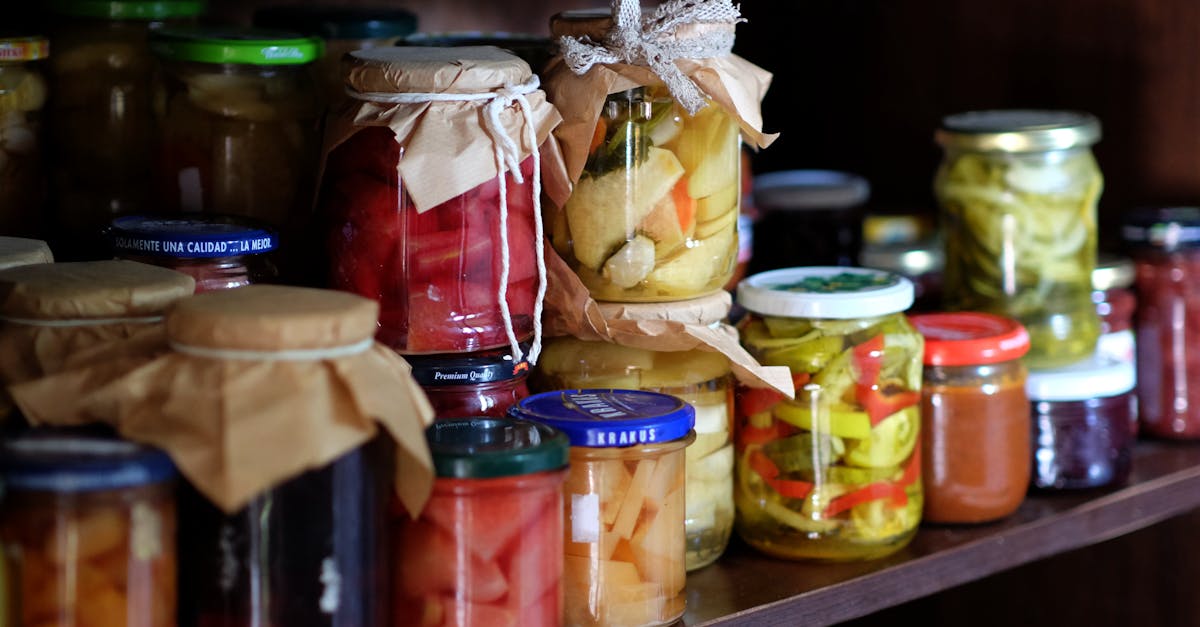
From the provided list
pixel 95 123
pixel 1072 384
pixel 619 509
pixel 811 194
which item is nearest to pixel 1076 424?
pixel 1072 384

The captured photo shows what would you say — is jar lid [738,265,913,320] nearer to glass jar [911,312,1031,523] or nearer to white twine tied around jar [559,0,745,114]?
glass jar [911,312,1031,523]

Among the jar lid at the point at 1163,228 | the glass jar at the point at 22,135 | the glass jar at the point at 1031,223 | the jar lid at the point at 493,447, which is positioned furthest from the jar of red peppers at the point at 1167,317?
the glass jar at the point at 22,135

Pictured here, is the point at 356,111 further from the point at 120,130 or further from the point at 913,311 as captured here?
the point at 913,311

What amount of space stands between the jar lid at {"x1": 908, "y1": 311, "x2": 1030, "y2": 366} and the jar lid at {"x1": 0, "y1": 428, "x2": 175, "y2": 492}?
686 mm

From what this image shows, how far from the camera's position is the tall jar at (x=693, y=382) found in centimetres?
108

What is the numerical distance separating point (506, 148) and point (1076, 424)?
2.18 feet

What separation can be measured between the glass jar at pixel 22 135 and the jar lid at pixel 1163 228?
1086mm

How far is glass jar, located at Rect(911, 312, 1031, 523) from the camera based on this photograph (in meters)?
1.18

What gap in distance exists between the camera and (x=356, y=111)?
38.0 inches

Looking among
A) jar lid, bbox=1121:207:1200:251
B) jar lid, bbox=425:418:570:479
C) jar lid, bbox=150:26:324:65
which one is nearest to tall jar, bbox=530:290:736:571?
jar lid, bbox=425:418:570:479

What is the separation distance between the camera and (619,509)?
0.94m

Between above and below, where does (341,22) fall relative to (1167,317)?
above

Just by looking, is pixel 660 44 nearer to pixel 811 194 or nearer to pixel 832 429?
pixel 832 429

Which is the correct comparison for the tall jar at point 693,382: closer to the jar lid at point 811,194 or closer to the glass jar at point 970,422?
the glass jar at point 970,422
